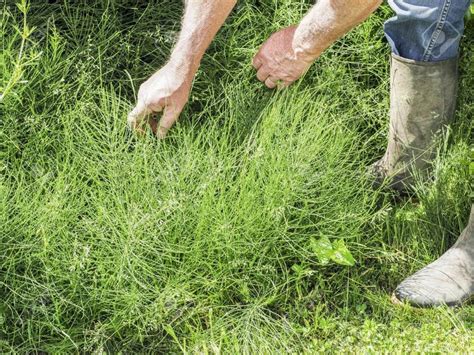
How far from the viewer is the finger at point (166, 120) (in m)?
2.87

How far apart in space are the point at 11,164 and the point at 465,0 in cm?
148

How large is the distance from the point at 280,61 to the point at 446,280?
2.92 ft

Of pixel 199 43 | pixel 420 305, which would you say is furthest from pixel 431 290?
pixel 199 43

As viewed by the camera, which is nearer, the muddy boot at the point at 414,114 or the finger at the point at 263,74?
the muddy boot at the point at 414,114

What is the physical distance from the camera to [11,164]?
9.37 feet

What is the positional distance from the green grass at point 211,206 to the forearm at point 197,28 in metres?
0.24

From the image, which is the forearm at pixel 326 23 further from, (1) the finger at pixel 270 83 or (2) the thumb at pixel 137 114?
(2) the thumb at pixel 137 114

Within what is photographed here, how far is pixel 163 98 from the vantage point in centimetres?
284

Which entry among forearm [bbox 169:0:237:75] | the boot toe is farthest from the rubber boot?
forearm [bbox 169:0:237:75]

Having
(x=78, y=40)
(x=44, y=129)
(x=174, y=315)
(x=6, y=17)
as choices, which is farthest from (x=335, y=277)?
(x=6, y=17)

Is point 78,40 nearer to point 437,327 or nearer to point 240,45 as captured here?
point 240,45

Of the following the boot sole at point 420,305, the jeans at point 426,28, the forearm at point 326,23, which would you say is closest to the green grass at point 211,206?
the boot sole at point 420,305

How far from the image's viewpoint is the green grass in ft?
8.50

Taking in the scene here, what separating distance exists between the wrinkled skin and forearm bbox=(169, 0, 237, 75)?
29 cm
